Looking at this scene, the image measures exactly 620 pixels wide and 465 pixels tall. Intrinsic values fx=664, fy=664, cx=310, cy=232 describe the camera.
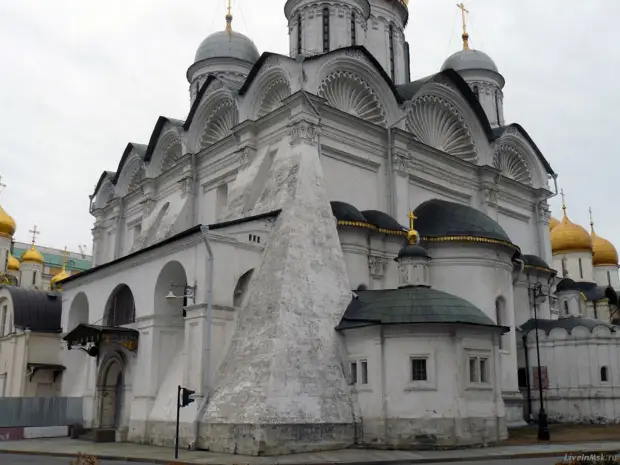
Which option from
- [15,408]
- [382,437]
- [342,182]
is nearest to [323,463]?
[382,437]

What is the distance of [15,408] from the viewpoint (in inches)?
861

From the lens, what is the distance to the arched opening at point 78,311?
2469 centimetres

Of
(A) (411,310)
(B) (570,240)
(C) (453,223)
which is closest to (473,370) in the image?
(A) (411,310)

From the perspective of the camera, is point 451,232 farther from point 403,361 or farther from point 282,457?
point 282,457

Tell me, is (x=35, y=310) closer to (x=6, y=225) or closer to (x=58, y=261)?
(x=6, y=225)

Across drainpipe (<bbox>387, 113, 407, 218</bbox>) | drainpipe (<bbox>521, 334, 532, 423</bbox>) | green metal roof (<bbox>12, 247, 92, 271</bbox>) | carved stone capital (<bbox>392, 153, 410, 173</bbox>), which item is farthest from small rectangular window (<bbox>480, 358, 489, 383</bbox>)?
green metal roof (<bbox>12, 247, 92, 271</bbox>)

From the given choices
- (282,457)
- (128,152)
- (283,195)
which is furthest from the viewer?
(128,152)

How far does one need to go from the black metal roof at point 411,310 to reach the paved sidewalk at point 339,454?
317 centimetres

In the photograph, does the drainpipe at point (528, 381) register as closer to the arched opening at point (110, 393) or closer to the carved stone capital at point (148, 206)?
the arched opening at point (110, 393)

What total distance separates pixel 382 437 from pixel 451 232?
8211 millimetres

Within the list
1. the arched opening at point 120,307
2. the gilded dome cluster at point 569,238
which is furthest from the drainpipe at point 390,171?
the gilded dome cluster at point 569,238

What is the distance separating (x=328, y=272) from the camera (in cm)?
1862

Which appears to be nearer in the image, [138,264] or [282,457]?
[282,457]

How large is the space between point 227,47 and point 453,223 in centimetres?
1647
